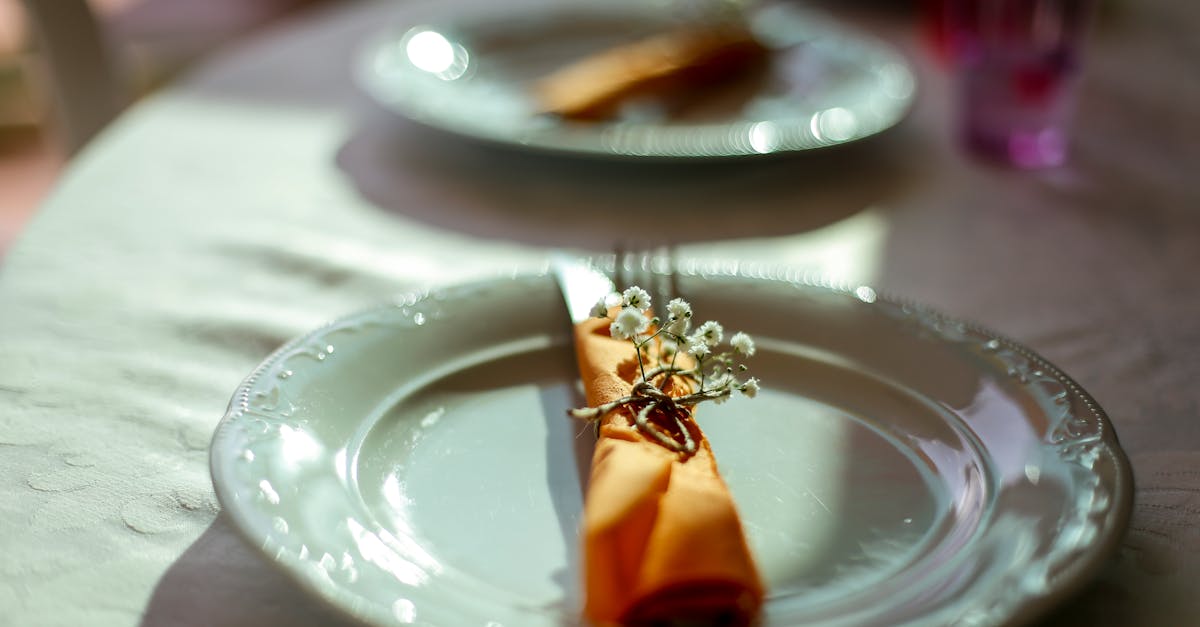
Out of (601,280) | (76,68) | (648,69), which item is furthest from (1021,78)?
(76,68)

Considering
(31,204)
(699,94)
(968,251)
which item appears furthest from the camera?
(31,204)

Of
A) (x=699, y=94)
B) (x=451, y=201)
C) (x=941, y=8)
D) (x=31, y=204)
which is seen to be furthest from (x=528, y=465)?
(x=31, y=204)

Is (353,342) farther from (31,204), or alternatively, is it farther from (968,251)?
(31,204)

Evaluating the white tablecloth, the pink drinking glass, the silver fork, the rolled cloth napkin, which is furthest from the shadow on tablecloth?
the pink drinking glass

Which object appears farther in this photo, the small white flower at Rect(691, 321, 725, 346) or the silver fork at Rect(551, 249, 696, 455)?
the silver fork at Rect(551, 249, 696, 455)

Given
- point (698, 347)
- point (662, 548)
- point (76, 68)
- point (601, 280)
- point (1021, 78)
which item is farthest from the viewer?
point (76, 68)

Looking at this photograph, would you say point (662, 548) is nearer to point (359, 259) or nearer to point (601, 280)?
point (601, 280)

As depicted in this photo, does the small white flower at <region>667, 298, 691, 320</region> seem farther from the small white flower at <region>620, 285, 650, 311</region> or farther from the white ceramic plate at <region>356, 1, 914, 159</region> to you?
the white ceramic plate at <region>356, 1, 914, 159</region>
